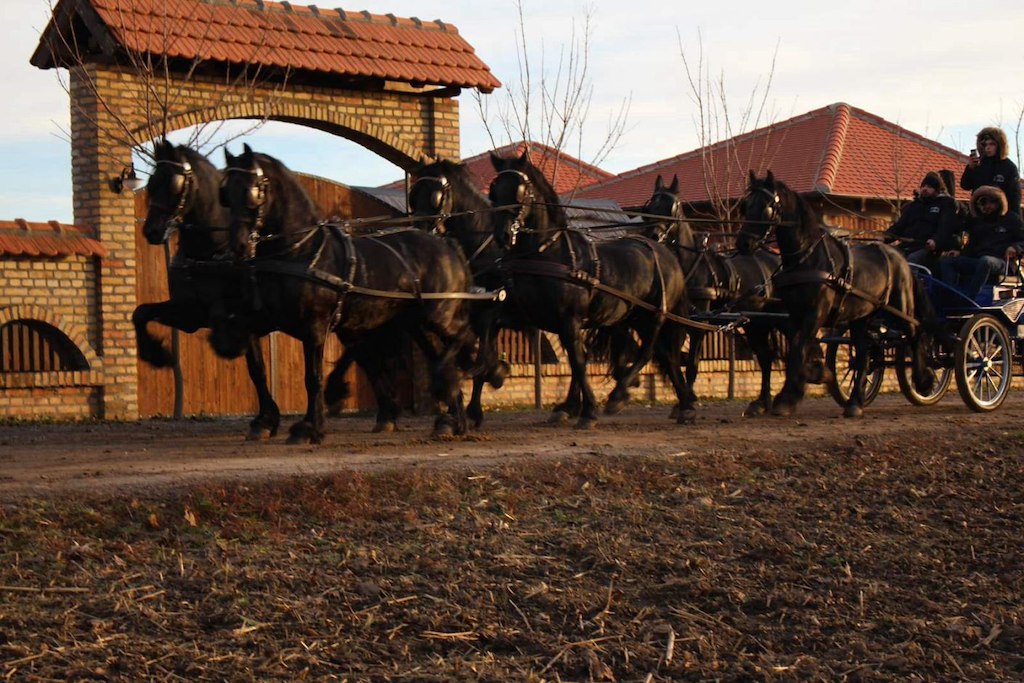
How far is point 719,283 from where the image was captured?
15266mm

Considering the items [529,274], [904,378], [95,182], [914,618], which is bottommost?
[914,618]

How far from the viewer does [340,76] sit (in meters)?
17.2

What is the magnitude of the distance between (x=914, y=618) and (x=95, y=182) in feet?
37.3

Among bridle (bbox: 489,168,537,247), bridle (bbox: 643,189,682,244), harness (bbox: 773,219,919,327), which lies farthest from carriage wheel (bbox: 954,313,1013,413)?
bridle (bbox: 489,168,537,247)

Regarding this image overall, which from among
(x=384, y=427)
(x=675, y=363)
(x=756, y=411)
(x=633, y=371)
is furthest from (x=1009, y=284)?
(x=384, y=427)

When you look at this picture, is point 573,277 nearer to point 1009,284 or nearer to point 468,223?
point 468,223

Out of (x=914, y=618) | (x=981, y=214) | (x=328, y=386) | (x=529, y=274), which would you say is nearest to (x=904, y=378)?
(x=981, y=214)

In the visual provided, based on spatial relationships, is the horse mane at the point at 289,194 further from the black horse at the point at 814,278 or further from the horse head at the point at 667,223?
the horse head at the point at 667,223

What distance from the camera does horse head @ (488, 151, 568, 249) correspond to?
1223 centimetres

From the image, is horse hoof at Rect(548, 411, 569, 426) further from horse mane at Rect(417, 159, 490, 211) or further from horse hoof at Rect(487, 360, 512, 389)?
horse mane at Rect(417, 159, 490, 211)

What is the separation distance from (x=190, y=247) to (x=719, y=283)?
6.28m

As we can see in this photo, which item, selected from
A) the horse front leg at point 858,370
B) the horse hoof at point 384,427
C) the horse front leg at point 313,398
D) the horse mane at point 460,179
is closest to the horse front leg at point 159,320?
the horse front leg at point 313,398

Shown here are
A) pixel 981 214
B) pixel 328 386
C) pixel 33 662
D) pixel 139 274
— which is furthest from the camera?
pixel 139 274

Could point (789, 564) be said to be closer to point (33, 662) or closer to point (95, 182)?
point (33, 662)
